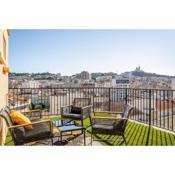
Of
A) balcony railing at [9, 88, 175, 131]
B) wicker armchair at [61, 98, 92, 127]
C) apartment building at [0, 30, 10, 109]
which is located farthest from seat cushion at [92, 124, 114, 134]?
balcony railing at [9, 88, 175, 131]

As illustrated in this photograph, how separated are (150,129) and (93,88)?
2.74 metres

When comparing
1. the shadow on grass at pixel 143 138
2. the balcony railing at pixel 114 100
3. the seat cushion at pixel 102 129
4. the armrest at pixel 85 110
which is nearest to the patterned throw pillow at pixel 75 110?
the armrest at pixel 85 110

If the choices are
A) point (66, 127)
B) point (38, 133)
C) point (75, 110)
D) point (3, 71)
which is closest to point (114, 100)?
point (75, 110)

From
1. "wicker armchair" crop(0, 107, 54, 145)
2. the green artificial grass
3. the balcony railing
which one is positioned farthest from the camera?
the balcony railing

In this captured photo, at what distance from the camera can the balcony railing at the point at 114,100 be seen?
597 cm

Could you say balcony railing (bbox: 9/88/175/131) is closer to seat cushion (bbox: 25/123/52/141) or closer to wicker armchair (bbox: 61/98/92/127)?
wicker armchair (bbox: 61/98/92/127)

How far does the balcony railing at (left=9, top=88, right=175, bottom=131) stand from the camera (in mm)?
5969

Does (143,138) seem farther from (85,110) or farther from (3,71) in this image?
(3,71)

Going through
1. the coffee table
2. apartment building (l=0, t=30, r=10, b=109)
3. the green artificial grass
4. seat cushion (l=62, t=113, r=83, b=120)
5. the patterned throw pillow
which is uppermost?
apartment building (l=0, t=30, r=10, b=109)

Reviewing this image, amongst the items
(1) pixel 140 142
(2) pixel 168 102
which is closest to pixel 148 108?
(2) pixel 168 102

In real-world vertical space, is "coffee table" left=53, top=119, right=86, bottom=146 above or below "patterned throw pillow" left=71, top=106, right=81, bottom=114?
below
